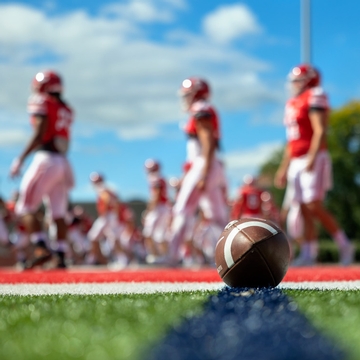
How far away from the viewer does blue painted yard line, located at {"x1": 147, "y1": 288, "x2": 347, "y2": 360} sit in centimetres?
188

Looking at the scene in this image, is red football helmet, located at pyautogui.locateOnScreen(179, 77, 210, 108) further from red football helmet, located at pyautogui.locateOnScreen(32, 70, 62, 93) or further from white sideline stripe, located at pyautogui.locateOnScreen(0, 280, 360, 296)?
white sideline stripe, located at pyautogui.locateOnScreen(0, 280, 360, 296)

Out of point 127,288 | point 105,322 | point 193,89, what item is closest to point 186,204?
point 193,89

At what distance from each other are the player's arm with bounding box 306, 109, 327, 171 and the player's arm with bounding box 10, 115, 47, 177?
10.9 ft

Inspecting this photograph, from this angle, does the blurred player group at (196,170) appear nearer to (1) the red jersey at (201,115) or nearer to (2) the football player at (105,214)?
(1) the red jersey at (201,115)

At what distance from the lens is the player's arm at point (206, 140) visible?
8048 millimetres

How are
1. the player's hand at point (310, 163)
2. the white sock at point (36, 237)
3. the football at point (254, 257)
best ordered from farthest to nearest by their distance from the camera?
the player's hand at point (310, 163) → the white sock at point (36, 237) → the football at point (254, 257)

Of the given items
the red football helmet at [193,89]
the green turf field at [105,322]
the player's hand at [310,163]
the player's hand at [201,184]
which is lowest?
the green turf field at [105,322]

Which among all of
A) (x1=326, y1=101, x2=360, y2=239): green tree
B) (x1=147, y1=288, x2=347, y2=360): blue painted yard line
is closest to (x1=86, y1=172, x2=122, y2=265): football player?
(x1=147, y1=288, x2=347, y2=360): blue painted yard line

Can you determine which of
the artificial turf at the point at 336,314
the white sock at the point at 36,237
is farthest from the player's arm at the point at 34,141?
the artificial turf at the point at 336,314

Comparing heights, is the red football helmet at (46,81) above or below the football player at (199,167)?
above

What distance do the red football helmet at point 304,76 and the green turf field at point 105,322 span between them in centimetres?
581

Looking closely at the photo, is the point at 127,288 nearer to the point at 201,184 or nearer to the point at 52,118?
the point at 201,184

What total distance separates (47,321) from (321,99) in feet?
21.6

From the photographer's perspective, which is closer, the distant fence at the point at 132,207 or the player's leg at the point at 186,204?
the player's leg at the point at 186,204
